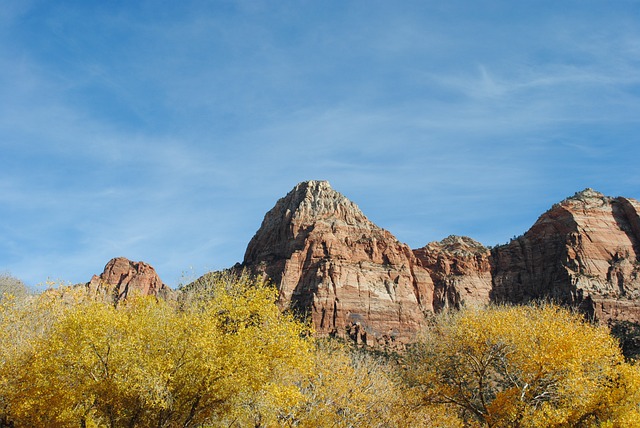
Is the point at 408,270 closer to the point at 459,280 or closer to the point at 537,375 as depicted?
the point at 459,280

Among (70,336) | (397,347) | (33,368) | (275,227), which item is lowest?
(397,347)

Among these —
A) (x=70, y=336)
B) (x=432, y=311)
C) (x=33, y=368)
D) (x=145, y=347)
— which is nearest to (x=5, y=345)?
(x=33, y=368)

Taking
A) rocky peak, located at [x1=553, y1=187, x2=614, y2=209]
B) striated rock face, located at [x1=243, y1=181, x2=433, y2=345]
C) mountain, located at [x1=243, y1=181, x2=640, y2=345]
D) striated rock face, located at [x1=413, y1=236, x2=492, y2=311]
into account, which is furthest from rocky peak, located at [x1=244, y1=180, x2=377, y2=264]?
rocky peak, located at [x1=553, y1=187, x2=614, y2=209]

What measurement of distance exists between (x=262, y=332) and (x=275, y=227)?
16514cm

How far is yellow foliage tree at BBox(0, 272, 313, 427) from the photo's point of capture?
27.1 meters

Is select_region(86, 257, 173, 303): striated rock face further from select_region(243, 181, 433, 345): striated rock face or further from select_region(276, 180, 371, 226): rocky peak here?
select_region(276, 180, 371, 226): rocky peak

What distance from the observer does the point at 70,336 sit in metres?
28.7

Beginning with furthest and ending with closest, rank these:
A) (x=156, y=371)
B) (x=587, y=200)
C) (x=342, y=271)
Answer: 1. (x=587, y=200)
2. (x=342, y=271)
3. (x=156, y=371)

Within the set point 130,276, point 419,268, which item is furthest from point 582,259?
point 130,276

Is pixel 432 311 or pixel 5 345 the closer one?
pixel 5 345

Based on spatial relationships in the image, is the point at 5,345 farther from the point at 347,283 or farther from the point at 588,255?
the point at 588,255

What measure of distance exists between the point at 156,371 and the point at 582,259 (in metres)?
165

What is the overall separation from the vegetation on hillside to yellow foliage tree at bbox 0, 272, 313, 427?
0.07 meters

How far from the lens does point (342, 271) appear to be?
16912 cm
